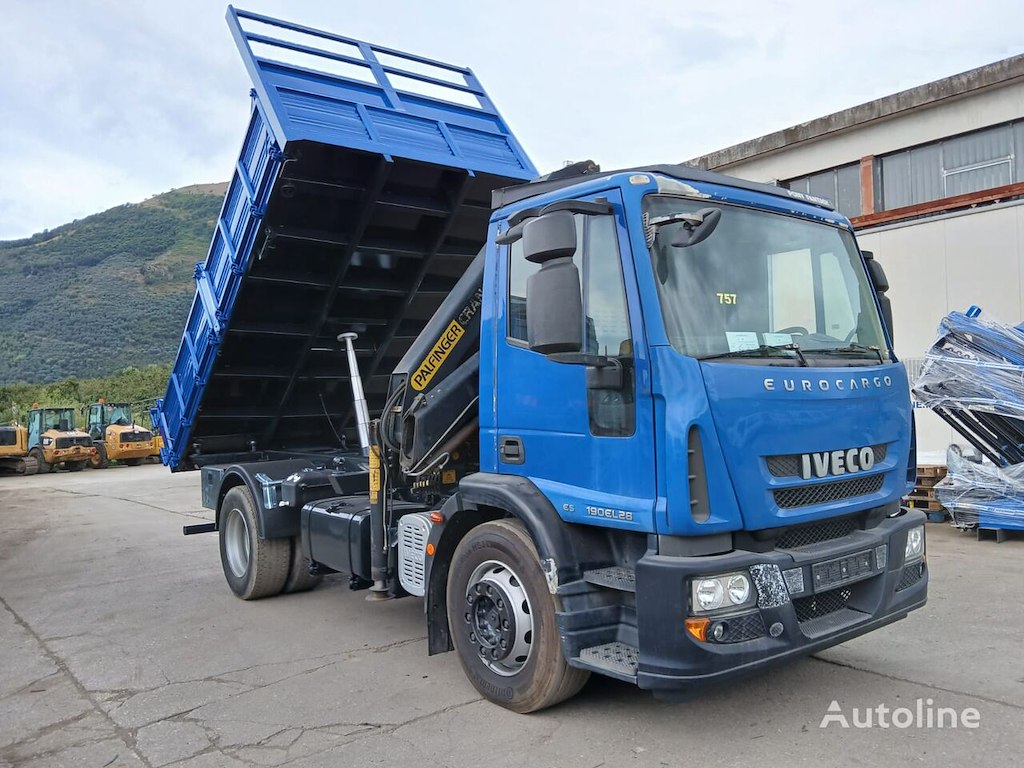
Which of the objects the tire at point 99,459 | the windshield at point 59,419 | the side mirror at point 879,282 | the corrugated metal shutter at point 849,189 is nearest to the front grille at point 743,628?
the side mirror at point 879,282

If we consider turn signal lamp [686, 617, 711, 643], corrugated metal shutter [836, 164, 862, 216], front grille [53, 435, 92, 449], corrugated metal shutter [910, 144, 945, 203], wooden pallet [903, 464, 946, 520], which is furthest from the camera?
front grille [53, 435, 92, 449]

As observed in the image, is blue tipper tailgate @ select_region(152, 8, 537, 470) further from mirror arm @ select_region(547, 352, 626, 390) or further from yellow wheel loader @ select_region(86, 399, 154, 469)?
yellow wheel loader @ select_region(86, 399, 154, 469)

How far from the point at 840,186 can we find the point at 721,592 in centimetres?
1277

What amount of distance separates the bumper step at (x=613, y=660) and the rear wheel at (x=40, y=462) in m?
28.5

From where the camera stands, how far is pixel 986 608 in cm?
591

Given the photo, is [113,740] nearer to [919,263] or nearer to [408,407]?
[408,407]

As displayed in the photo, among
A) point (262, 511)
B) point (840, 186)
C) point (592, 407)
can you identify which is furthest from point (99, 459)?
point (592, 407)

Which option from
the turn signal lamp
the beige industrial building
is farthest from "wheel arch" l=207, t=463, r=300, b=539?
the beige industrial building

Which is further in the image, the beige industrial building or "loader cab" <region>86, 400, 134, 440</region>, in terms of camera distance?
"loader cab" <region>86, 400, 134, 440</region>

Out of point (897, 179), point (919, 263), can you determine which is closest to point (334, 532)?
point (919, 263)

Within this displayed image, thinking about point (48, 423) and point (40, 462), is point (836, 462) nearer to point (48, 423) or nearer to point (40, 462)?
point (40, 462)

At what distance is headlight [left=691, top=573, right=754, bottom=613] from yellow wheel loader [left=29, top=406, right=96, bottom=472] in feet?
92.5

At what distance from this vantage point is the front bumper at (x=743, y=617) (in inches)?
133

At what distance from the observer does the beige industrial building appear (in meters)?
10.8
